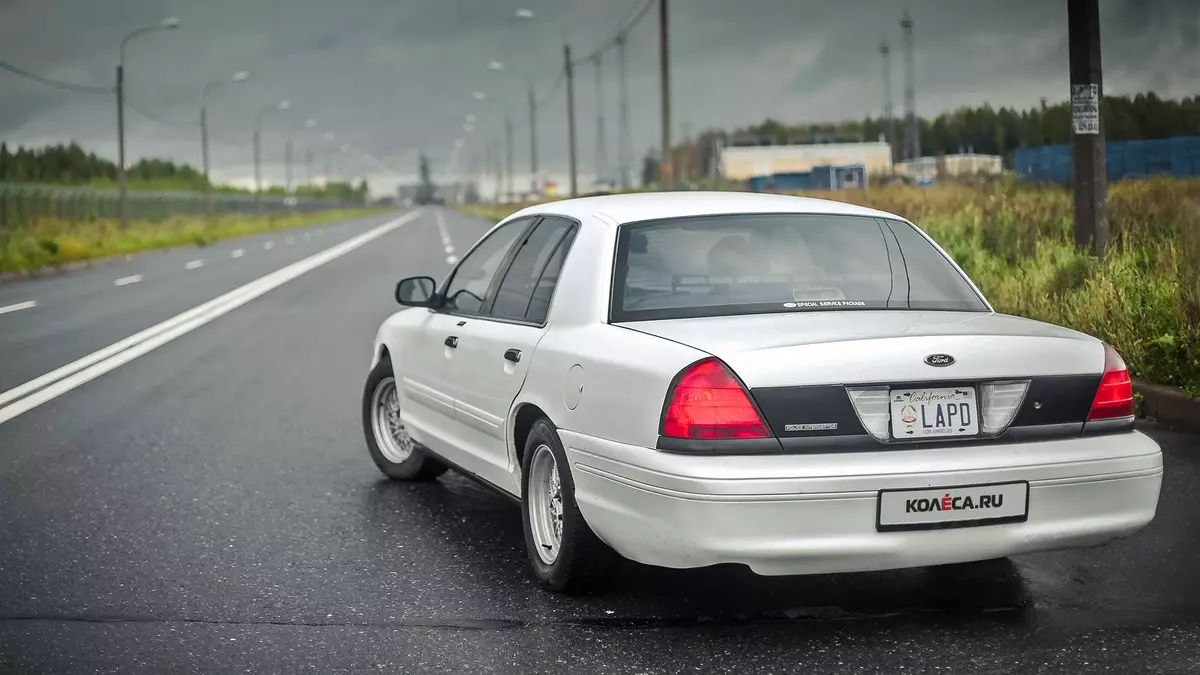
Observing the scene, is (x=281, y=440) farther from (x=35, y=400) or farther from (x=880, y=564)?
(x=880, y=564)

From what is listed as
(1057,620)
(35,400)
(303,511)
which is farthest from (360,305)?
(1057,620)

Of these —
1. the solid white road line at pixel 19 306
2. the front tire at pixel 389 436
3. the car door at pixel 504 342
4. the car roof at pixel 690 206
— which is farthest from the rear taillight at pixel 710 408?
the solid white road line at pixel 19 306

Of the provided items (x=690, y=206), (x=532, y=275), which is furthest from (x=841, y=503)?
(x=532, y=275)

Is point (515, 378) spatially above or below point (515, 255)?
Result: below

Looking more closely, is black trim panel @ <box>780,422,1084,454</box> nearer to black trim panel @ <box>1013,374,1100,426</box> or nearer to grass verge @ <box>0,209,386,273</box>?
black trim panel @ <box>1013,374,1100,426</box>

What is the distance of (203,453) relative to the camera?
28.2 ft

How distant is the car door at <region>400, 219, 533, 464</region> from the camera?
6.50 meters

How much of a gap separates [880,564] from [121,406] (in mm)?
7437

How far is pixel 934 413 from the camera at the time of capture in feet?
15.1

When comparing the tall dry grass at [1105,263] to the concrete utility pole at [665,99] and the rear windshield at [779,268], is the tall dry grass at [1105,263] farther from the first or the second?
the concrete utility pole at [665,99]

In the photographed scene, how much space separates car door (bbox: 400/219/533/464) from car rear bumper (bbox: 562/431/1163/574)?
184 cm

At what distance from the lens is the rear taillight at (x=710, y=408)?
4531 mm

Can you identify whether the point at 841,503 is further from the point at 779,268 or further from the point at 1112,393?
the point at 779,268

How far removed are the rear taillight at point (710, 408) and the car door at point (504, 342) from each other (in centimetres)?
110
